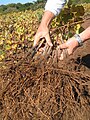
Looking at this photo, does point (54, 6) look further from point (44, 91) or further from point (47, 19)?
point (44, 91)

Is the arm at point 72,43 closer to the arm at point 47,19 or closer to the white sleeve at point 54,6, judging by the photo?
the arm at point 47,19

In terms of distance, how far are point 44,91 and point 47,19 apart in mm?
619

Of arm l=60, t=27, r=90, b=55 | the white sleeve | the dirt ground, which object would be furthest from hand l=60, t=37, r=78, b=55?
the white sleeve

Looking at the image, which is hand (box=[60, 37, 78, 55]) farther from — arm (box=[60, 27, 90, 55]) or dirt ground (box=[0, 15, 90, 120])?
dirt ground (box=[0, 15, 90, 120])

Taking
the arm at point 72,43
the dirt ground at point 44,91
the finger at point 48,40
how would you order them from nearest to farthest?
the dirt ground at point 44,91, the arm at point 72,43, the finger at point 48,40

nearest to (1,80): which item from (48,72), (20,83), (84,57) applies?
(20,83)

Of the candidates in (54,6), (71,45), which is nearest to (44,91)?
(71,45)

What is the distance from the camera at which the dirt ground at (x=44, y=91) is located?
3000mm

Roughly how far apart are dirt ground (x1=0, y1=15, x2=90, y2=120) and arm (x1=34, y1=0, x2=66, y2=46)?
203 millimetres

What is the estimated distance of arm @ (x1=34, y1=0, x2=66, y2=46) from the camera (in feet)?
10.7

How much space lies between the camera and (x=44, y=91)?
3012 mm

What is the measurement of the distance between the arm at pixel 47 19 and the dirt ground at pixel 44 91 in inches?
8.0

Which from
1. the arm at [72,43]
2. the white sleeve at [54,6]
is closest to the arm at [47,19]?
the white sleeve at [54,6]

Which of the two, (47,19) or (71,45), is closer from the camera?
(71,45)
